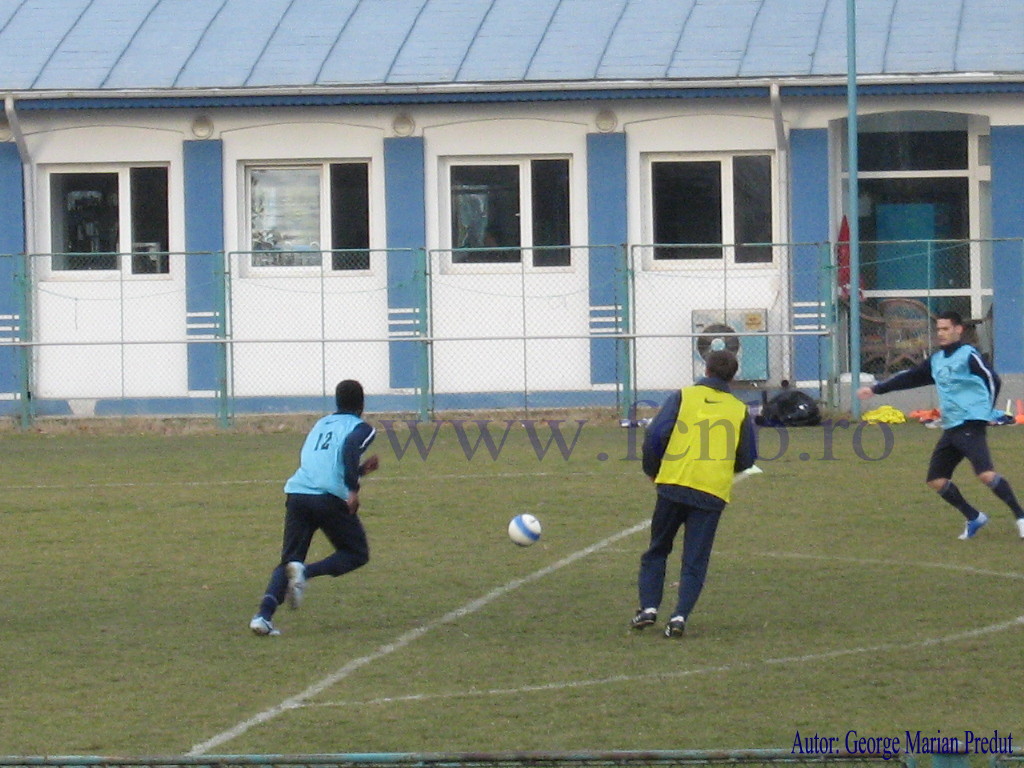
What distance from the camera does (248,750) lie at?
7.50 m

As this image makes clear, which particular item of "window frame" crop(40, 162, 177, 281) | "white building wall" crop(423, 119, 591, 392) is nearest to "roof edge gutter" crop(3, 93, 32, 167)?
"window frame" crop(40, 162, 177, 281)

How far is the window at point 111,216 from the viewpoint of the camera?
25094 millimetres

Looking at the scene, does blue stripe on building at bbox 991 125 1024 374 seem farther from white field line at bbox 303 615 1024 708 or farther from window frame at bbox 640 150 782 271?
white field line at bbox 303 615 1024 708

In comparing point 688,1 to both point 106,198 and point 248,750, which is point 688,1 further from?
point 248,750

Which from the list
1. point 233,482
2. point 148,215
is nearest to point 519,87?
point 148,215

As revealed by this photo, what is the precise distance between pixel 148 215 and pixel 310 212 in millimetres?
2307

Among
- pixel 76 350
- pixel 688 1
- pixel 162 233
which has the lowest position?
pixel 76 350

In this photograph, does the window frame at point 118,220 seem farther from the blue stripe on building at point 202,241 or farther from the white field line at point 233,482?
the white field line at point 233,482

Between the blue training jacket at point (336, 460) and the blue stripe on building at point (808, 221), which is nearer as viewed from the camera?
the blue training jacket at point (336, 460)

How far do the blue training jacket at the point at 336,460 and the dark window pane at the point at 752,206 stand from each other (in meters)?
14.6

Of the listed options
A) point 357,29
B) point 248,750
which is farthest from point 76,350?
point 248,750

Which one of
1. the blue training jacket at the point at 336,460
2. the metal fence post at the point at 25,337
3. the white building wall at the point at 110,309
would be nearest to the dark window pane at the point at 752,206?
the white building wall at the point at 110,309

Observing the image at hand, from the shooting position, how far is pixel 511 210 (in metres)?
24.8

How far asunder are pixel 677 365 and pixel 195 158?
7242 mm
